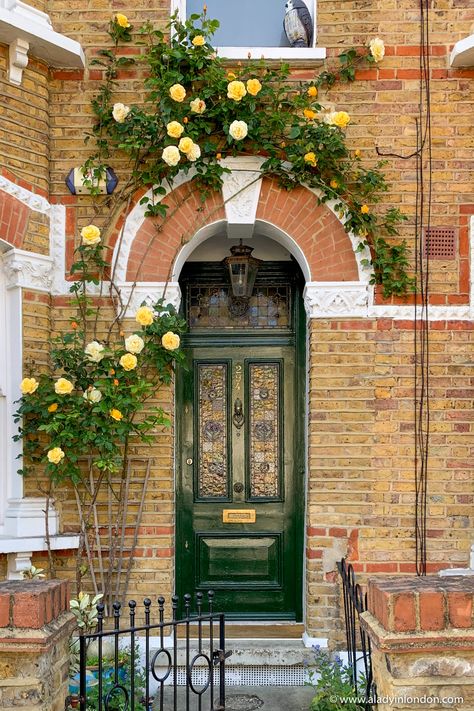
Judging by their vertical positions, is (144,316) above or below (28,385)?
above

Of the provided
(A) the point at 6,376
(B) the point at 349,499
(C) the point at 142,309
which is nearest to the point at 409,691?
(B) the point at 349,499

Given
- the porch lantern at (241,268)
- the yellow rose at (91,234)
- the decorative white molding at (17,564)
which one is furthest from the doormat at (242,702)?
the yellow rose at (91,234)

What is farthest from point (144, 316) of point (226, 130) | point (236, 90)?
point (236, 90)

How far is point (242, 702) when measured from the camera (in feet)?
16.2

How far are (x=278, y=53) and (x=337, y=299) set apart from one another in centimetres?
184

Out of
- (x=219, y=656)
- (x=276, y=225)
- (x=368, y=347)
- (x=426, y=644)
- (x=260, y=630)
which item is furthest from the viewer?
(x=260, y=630)

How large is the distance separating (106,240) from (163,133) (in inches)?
33.9

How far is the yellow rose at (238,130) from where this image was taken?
5.16 m

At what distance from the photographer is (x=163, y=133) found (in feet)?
17.5

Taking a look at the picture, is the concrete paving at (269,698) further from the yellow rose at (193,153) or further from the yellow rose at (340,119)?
the yellow rose at (340,119)

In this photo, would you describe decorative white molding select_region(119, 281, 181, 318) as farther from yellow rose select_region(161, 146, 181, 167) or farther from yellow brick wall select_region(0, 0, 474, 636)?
yellow rose select_region(161, 146, 181, 167)

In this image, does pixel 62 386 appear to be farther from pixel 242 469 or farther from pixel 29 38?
pixel 29 38

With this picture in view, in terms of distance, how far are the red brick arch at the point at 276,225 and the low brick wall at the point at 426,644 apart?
286 centimetres

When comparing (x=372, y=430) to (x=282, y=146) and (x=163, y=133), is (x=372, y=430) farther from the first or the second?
(x=163, y=133)
